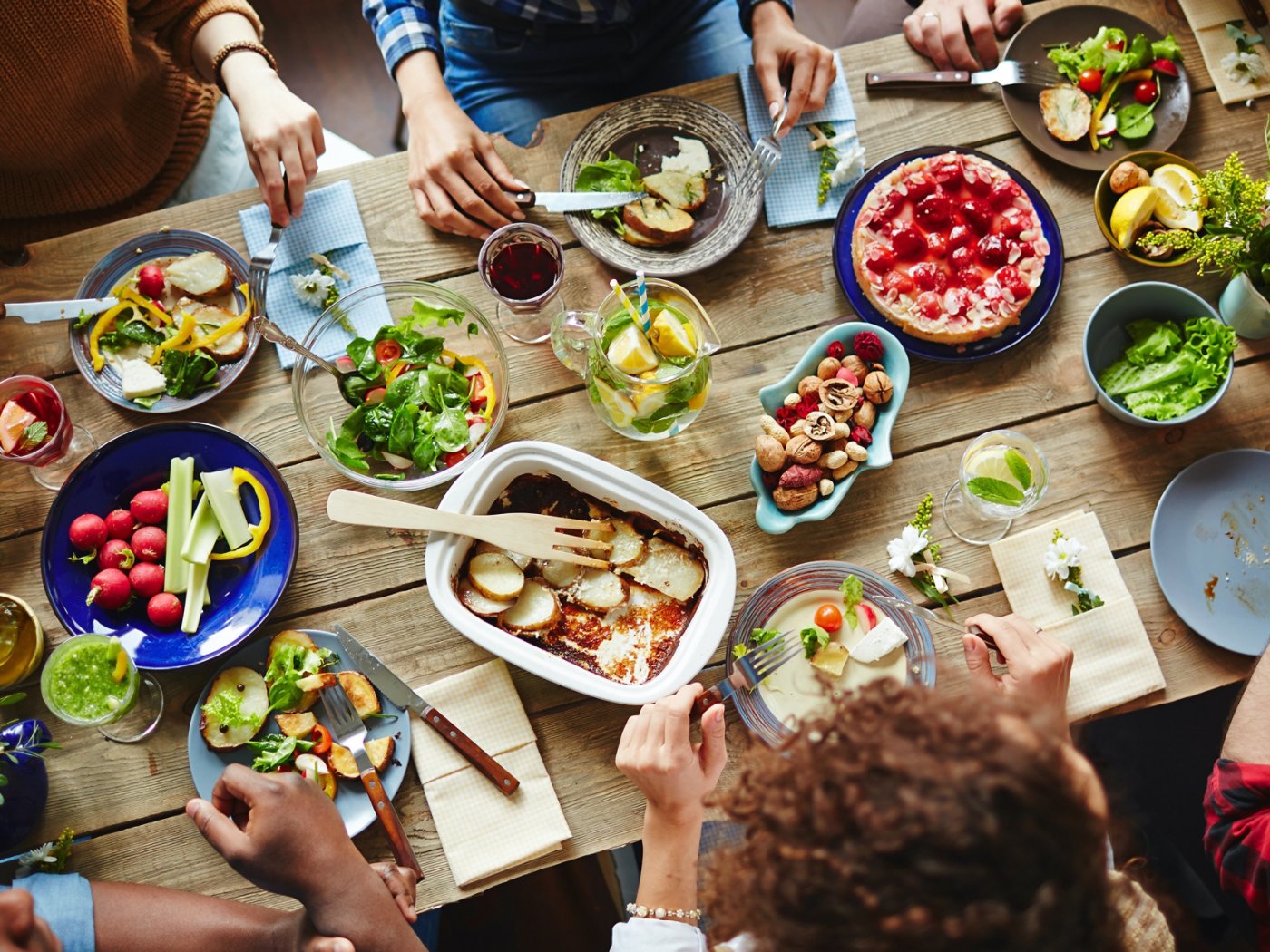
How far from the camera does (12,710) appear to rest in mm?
1645

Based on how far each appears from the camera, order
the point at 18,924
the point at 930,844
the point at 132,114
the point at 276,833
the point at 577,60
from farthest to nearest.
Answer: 1. the point at 577,60
2. the point at 132,114
3. the point at 276,833
4. the point at 18,924
5. the point at 930,844

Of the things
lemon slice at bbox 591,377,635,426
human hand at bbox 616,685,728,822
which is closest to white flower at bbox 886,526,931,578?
human hand at bbox 616,685,728,822

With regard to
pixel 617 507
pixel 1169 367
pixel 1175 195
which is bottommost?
pixel 617 507

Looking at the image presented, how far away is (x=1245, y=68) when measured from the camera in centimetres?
183

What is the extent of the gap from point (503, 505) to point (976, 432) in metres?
0.98

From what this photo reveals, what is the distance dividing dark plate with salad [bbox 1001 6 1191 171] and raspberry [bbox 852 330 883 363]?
23.8 inches

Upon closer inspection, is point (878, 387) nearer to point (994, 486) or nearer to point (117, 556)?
point (994, 486)

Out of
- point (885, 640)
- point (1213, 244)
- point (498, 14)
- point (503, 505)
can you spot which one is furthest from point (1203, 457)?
point (498, 14)

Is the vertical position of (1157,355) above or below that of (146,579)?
above

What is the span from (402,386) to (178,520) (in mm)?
505

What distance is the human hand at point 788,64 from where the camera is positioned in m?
1.78

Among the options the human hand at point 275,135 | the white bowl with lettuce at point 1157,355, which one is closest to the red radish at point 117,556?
the human hand at point 275,135

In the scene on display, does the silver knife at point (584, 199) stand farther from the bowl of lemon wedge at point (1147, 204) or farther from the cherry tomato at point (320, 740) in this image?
the cherry tomato at point (320, 740)

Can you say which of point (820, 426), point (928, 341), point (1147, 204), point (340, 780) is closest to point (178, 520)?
point (340, 780)
